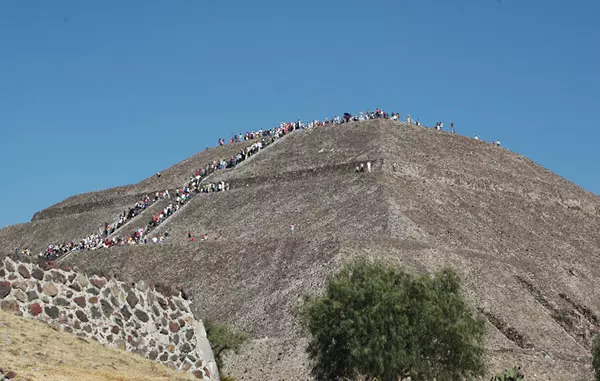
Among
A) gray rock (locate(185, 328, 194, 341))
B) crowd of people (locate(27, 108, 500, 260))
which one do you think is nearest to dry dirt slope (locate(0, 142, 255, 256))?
crowd of people (locate(27, 108, 500, 260))

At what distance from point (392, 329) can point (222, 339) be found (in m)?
12.3

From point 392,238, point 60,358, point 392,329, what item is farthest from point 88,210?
point 60,358

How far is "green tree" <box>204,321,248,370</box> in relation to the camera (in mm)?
44312

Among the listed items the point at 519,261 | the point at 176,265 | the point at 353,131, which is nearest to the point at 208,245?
the point at 176,265

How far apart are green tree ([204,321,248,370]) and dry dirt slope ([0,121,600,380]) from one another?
1128 millimetres

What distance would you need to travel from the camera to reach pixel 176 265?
211ft

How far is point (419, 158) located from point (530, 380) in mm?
38757

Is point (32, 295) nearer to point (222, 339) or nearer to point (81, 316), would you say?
point (81, 316)

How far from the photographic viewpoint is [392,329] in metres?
35.1

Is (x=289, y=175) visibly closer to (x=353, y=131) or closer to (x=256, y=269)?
(x=353, y=131)

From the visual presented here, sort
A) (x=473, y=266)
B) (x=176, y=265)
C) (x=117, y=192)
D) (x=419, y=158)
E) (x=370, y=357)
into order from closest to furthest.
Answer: (x=370, y=357) → (x=473, y=266) → (x=176, y=265) → (x=419, y=158) → (x=117, y=192)

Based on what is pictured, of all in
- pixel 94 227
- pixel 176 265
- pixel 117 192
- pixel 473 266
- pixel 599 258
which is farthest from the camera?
pixel 117 192

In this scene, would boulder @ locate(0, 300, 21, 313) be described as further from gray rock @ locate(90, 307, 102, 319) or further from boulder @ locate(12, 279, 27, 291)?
gray rock @ locate(90, 307, 102, 319)

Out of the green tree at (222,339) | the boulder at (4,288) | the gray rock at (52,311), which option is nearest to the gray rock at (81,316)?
the gray rock at (52,311)
